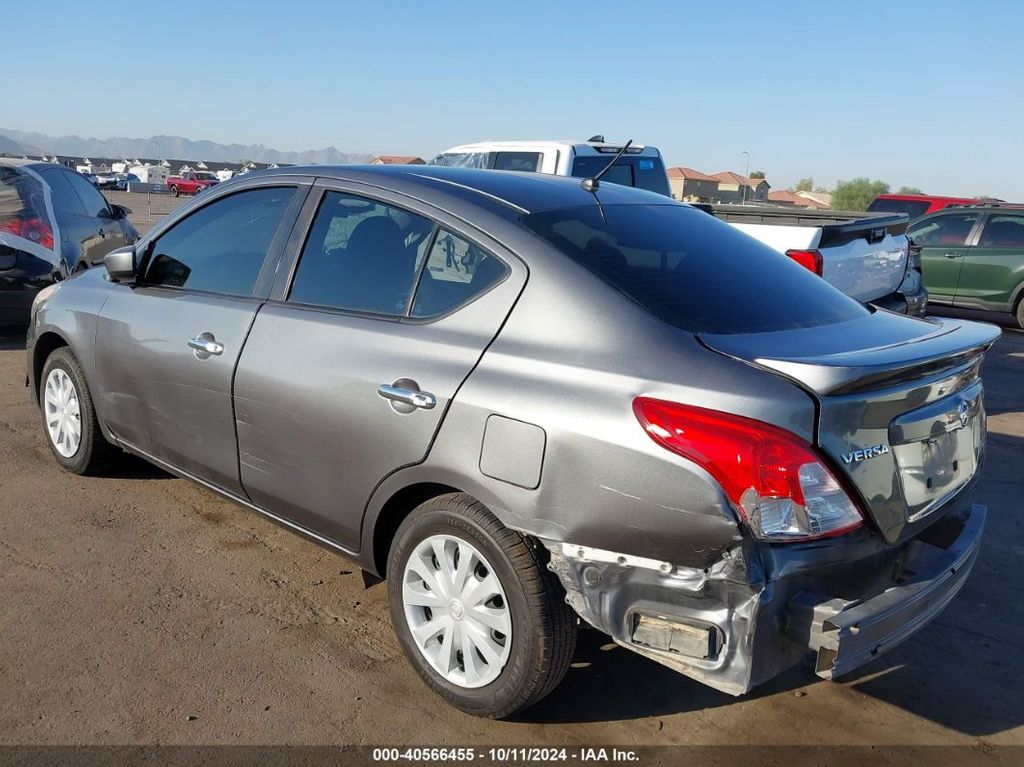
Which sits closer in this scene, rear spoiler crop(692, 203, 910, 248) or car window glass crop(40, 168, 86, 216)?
rear spoiler crop(692, 203, 910, 248)

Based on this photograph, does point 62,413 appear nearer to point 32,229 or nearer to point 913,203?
point 32,229

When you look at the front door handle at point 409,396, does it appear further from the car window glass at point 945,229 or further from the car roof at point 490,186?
the car window glass at point 945,229

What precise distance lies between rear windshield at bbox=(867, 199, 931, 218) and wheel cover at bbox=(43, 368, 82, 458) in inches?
589

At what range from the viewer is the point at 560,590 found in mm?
2779

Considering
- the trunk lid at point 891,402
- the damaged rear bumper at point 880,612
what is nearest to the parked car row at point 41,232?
the trunk lid at point 891,402

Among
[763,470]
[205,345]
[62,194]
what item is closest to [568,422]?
[763,470]

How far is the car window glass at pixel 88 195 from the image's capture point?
361 inches

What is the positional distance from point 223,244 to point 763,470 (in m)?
2.74

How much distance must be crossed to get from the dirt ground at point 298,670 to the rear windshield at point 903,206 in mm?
13780

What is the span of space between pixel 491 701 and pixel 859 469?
1353mm

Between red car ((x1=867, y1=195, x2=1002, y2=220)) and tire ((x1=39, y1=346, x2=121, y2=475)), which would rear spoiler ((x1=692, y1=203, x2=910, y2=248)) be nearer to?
tire ((x1=39, y1=346, x2=121, y2=475))

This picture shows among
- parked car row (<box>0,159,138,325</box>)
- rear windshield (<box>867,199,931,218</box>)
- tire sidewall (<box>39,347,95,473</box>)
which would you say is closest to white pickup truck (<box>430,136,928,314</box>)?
tire sidewall (<box>39,347,95,473</box>)

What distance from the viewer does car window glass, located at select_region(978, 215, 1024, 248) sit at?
12.4m

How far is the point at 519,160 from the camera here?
31.7ft
